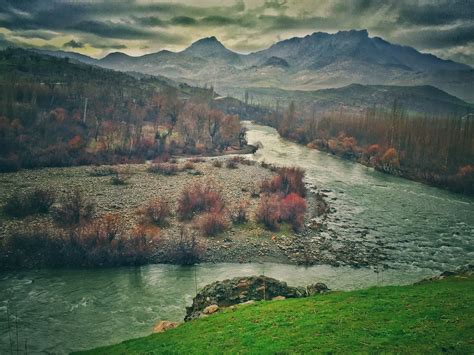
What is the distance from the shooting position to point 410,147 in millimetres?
93312

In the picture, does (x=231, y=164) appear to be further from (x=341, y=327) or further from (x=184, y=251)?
(x=341, y=327)

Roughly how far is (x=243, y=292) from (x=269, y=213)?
2261 cm

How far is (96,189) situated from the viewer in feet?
178

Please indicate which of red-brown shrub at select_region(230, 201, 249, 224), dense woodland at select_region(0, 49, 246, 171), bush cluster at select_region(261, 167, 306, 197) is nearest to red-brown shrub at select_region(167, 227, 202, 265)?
red-brown shrub at select_region(230, 201, 249, 224)

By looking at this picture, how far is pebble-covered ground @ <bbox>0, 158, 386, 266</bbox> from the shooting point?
38656 mm

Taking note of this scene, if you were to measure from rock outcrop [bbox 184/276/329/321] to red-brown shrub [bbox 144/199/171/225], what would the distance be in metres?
19.2

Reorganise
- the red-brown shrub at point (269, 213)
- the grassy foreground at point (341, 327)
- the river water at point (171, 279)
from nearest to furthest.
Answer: the grassy foreground at point (341, 327) → the river water at point (171, 279) → the red-brown shrub at point (269, 213)

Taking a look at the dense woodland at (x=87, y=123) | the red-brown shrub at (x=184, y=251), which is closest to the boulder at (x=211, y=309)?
the red-brown shrub at (x=184, y=251)

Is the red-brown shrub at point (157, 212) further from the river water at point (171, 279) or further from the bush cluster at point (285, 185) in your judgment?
the bush cluster at point (285, 185)

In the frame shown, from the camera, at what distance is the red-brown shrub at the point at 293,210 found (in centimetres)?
4725

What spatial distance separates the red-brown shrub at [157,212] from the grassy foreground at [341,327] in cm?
2414

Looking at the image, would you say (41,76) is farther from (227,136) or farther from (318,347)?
(318,347)

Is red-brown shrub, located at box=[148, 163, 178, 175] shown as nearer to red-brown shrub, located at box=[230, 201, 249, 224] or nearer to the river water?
red-brown shrub, located at box=[230, 201, 249, 224]

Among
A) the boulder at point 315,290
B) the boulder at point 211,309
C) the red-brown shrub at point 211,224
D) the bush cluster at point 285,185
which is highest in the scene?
the bush cluster at point 285,185
